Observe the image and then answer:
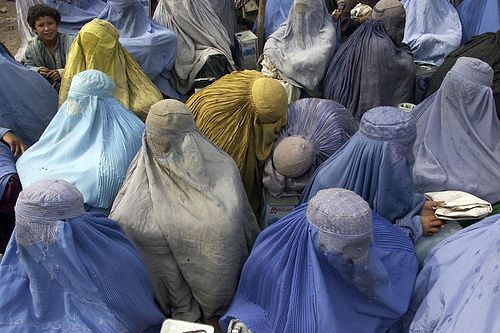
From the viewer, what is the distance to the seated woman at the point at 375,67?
4.61m

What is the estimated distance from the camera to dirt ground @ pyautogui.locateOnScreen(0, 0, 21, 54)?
24.8 ft

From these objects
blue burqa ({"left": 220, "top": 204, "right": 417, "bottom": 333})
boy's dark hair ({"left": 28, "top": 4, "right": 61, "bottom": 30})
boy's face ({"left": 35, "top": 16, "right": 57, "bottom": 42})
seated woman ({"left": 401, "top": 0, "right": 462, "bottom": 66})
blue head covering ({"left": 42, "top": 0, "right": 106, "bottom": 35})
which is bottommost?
blue burqa ({"left": 220, "top": 204, "right": 417, "bottom": 333})

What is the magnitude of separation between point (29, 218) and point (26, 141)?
1.95 meters

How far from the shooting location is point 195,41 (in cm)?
553

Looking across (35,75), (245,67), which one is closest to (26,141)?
(35,75)

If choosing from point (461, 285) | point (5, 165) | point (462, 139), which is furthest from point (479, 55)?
point (5, 165)

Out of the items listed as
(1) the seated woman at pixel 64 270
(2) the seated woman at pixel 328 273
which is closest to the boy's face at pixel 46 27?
(1) the seated woman at pixel 64 270

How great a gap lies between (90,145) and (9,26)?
536 cm

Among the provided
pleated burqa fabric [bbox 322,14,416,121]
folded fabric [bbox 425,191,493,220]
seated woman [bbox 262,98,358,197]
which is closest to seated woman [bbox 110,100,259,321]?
seated woman [bbox 262,98,358,197]

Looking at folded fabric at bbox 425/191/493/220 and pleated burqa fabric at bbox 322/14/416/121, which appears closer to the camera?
folded fabric at bbox 425/191/493/220

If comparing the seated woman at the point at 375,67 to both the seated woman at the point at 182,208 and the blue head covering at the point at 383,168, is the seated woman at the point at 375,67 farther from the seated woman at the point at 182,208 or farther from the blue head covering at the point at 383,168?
the seated woman at the point at 182,208

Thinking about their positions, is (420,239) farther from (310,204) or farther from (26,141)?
(26,141)

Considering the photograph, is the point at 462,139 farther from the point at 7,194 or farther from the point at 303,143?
the point at 7,194

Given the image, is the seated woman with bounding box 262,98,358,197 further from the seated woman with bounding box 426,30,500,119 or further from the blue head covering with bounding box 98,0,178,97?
the blue head covering with bounding box 98,0,178,97
